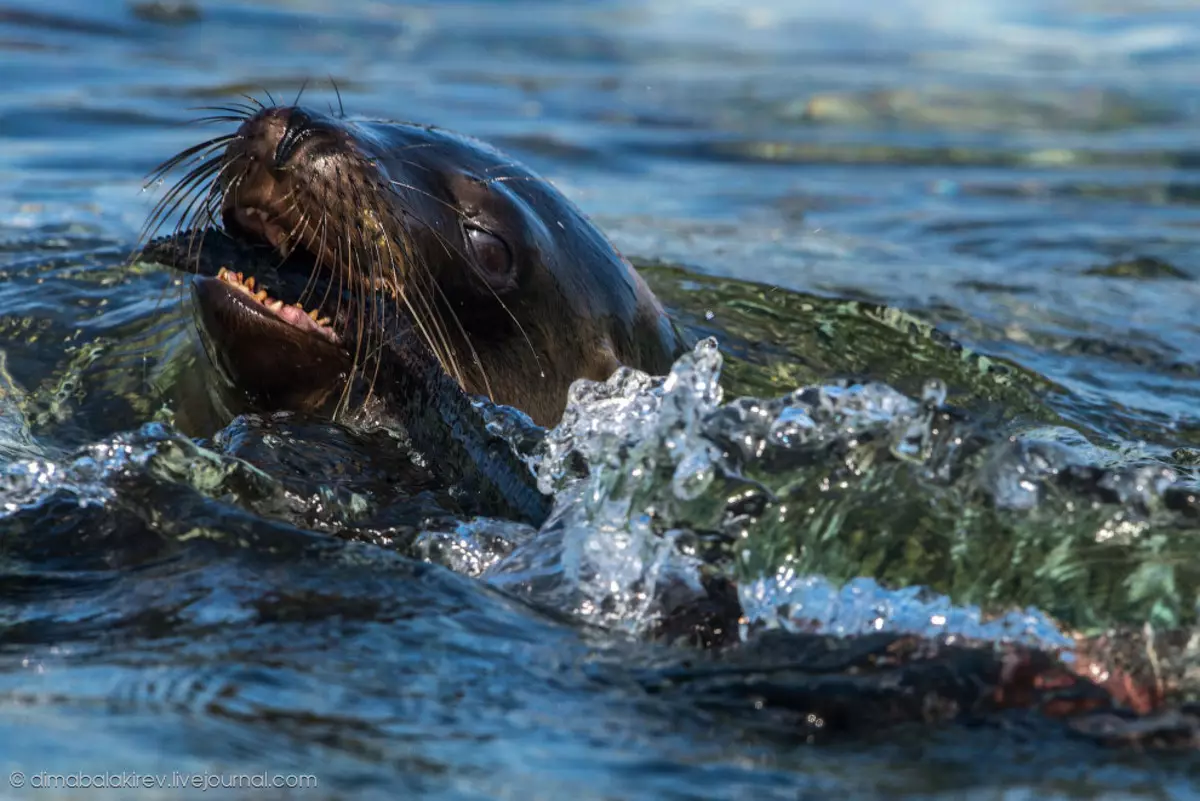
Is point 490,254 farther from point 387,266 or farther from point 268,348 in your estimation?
point 268,348

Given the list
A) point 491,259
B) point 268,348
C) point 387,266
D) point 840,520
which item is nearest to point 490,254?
point 491,259

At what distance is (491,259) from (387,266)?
1.11 ft

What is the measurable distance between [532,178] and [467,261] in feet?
1.43

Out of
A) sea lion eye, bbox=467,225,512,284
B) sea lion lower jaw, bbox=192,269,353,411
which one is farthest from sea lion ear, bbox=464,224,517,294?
sea lion lower jaw, bbox=192,269,353,411

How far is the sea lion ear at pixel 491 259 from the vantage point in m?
3.76

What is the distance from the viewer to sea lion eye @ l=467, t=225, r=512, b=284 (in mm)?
3766

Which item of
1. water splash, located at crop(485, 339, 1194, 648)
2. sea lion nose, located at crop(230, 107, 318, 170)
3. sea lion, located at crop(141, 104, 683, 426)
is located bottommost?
water splash, located at crop(485, 339, 1194, 648)

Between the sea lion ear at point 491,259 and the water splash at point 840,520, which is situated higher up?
the sea lion ear at point 491,259

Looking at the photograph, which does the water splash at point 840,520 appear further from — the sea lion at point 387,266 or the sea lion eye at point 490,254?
the sea lion eye at point 490,254

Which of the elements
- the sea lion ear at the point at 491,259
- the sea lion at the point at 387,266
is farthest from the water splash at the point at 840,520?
the sea lion ear at the point at 491,259

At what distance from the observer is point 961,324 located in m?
5.98

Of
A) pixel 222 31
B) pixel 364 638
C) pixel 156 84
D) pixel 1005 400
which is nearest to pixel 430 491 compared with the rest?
pixel 364 638

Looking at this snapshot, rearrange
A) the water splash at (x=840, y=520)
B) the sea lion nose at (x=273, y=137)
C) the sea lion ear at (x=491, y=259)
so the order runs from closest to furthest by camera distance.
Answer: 1. the water splash at (x=840, y=520)
2. the sea lion nose at (x=273, y=137)
3. the sea lion ear at (x=491, y=259)

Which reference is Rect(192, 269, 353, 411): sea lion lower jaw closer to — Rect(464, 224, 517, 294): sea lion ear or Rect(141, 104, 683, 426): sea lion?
Rect(141, 104, 683, 426): sea lion
